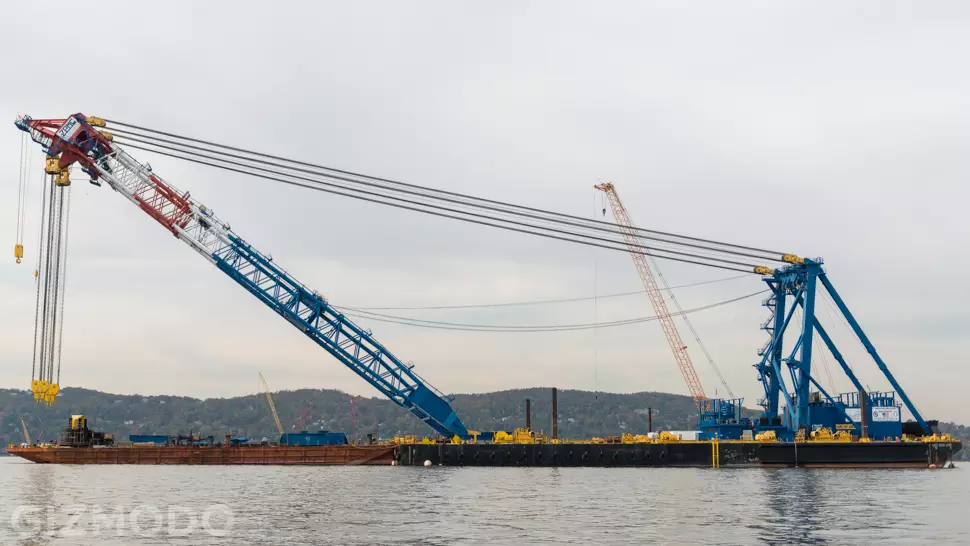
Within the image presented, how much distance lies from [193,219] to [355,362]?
21.9 meters

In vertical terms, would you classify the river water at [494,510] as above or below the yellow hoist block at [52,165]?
below

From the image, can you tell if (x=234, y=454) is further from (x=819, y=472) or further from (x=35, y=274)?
(x=819, y=472)

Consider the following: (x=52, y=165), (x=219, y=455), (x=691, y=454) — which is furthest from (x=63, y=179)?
(x=691, y=454)

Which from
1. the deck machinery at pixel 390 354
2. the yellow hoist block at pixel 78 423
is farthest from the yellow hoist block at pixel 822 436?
the yellow hoist block at pixel 78 423

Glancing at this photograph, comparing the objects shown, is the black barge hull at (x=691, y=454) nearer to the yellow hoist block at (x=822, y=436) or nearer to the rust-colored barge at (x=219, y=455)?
the yellow hoist block at (x=822, y=436)

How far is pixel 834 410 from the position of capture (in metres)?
92.7

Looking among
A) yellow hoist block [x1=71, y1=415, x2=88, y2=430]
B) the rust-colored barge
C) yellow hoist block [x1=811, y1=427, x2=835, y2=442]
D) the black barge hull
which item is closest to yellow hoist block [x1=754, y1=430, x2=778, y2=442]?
the black barge hull

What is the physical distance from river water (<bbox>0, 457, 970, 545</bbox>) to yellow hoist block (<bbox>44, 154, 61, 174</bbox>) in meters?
27.9

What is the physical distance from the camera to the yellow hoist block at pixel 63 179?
3223 inches

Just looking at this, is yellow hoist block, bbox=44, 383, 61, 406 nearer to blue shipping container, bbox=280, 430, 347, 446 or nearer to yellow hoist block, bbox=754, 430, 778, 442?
blue shipping container, bbox=280, 430, 347, 446

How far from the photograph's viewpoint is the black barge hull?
86.4 metres

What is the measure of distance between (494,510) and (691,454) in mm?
48549

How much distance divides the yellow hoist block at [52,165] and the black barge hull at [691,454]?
46294 mm

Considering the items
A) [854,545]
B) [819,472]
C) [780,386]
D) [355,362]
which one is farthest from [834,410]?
[854,545]
